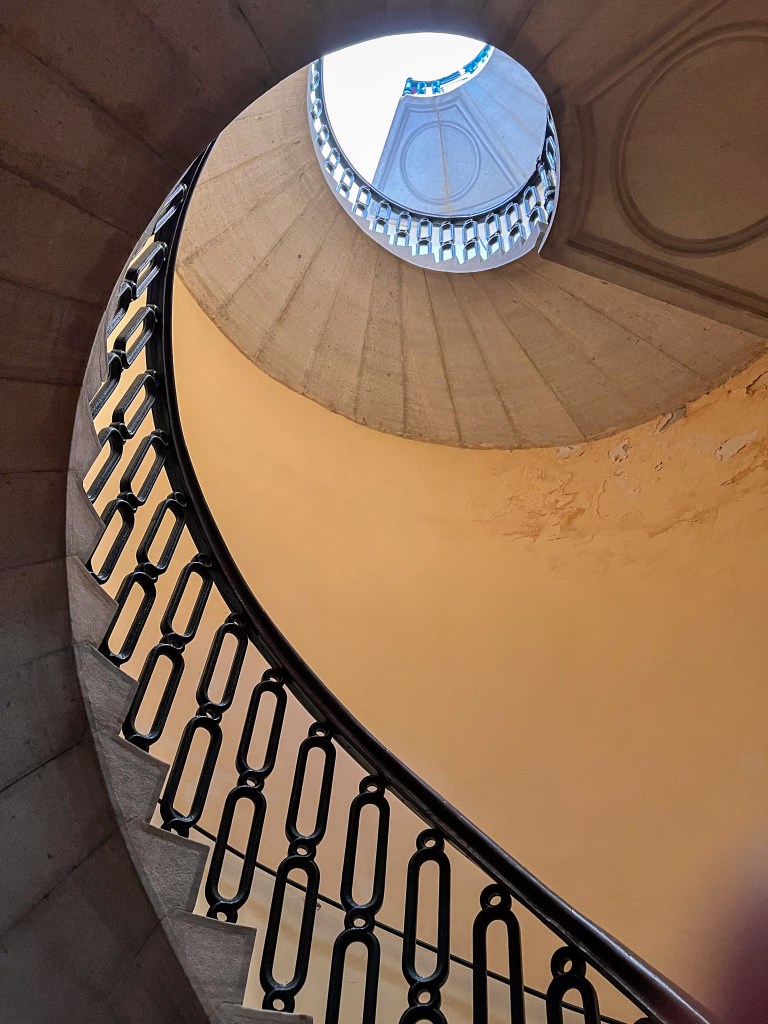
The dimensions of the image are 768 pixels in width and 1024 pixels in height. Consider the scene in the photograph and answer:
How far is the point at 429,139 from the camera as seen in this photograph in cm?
962

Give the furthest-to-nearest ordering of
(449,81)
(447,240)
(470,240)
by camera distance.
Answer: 1. (449,81)
2. (447,240)
3. (470,240)

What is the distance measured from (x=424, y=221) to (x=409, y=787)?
500cm

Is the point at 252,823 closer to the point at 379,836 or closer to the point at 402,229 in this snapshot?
the point at 379,836

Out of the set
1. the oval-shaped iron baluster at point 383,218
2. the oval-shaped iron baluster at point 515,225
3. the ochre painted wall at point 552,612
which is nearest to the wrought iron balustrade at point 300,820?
the ochre painted wall at point 552,612

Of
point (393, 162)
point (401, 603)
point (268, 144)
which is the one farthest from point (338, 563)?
point (393, 162)

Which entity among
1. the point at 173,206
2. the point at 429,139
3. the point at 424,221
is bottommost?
the point at 173,206

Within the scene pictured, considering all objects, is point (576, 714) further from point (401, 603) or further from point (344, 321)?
point (344, 321)

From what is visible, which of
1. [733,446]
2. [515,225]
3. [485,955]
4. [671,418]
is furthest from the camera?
[671,418]

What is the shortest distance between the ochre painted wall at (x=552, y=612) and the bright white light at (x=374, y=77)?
13.7ft

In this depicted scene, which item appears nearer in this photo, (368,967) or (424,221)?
(368,967)

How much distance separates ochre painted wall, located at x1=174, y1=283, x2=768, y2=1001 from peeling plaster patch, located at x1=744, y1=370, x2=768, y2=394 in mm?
15

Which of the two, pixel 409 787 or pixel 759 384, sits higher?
pixel 759 384

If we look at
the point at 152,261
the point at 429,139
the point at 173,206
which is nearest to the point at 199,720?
the point at 152,261

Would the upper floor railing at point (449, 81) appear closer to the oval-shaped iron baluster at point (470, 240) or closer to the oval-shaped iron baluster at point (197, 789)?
the oval-shaped iron baluster at point (470, 240)
